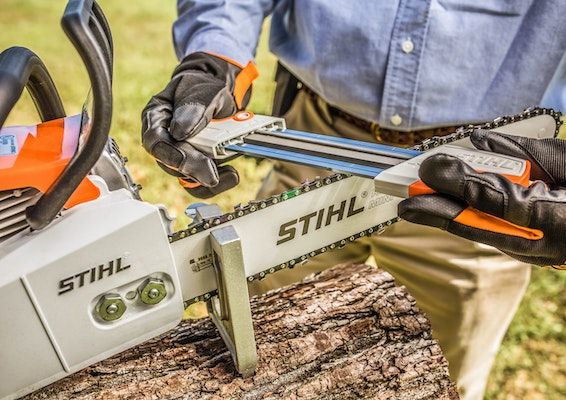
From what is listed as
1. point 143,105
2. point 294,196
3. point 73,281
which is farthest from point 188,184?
point 143,105

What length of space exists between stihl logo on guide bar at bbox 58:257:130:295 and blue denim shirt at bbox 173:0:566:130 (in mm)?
895

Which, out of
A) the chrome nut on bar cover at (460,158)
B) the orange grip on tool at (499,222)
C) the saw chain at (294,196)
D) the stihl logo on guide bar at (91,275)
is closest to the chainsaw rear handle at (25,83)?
the stihl logo on guide bar at (91,275)

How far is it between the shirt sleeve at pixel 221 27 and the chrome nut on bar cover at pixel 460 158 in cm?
84

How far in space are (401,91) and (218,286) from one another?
3.02 feet

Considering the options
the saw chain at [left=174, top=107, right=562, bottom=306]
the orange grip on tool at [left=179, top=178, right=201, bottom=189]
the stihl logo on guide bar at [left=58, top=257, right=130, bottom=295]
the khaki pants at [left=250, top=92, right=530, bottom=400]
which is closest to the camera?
the stihl logo on guide bar at [left=58, top=257, right=130, bottom=295]

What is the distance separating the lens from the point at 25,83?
1335 mm

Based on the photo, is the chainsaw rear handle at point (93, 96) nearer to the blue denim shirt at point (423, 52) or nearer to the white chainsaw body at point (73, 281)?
the white chainsaw body at point (73, 281)

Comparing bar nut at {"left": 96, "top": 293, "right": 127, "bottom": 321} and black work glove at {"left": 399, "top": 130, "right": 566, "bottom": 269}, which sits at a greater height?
black work glove at {"left": 399, "top": 130, "right": 566, "bottom": 269}

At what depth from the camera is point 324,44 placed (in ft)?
6.66

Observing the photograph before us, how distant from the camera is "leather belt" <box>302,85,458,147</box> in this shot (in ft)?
6.80

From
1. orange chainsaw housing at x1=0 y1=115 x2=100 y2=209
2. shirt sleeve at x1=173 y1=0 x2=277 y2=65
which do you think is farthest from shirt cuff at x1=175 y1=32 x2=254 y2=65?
orange chainsaw housing at x1=0 y1=115 x2=100 y2=209

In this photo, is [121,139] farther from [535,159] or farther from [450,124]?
[535,159]

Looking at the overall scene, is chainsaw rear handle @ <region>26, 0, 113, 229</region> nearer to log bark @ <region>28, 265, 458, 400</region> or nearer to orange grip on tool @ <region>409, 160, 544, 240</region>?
log bark @ <region>28, 265, 458, 400</region>

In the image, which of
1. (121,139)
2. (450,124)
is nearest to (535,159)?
(450,124)
